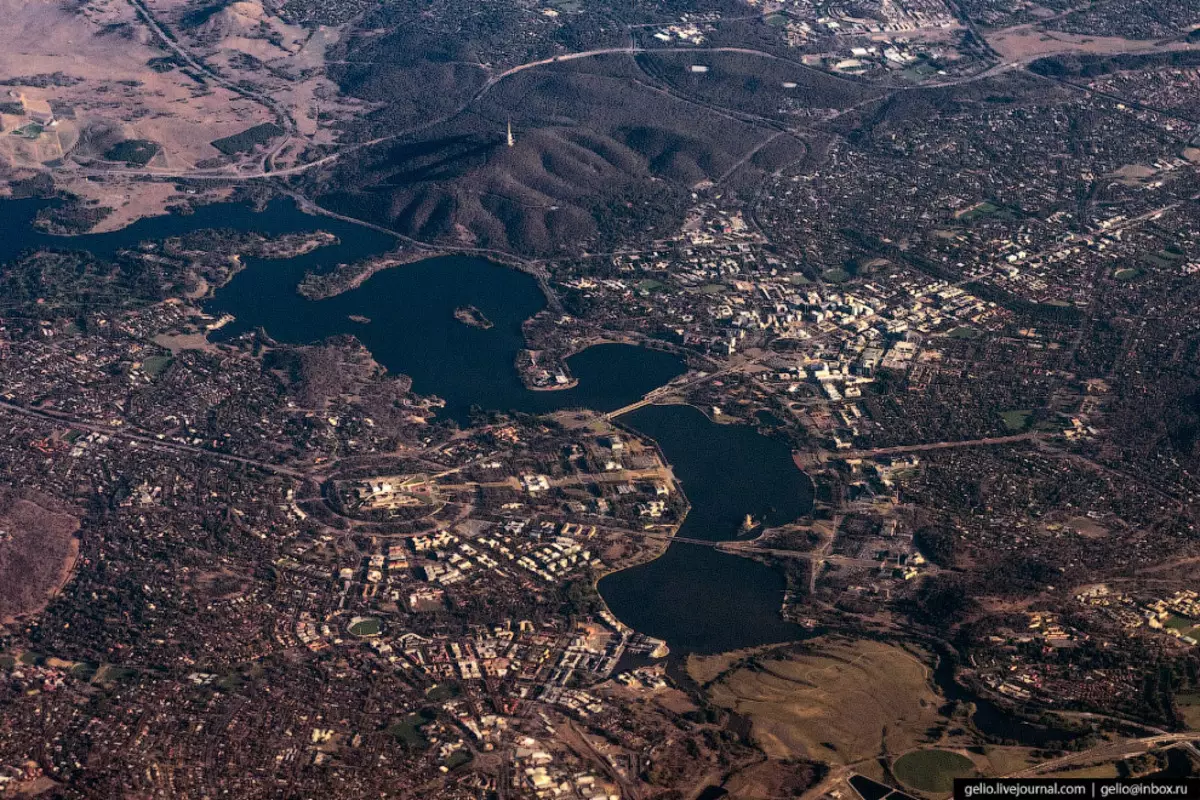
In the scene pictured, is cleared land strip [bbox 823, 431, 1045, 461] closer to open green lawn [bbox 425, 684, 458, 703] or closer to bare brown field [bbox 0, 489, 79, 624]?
open green lawn [bbox 425, 684, 458, 703]

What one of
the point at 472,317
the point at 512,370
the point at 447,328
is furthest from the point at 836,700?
the point at 472,317

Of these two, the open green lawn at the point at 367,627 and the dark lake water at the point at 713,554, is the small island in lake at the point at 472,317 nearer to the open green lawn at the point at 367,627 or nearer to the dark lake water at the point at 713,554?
the dark lake water at the point at 713,554

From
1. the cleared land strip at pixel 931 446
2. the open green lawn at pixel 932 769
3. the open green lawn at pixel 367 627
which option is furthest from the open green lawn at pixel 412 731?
the cleared land strip at pixel 931 446

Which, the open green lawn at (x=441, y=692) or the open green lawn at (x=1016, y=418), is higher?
the open green lawn at (x=1016, y=418)

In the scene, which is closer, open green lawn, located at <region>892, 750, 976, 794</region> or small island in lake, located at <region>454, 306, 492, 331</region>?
open green lawn, located at <region>892, 750, 976, 794</region>

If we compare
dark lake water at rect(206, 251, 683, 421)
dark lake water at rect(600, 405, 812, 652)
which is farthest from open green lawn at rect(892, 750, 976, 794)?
dark lake water at rect(206, 251, 683, 421)

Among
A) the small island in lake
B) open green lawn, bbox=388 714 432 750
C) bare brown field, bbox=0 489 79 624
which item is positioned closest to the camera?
open green lawn, bbox=388 714 432 750
